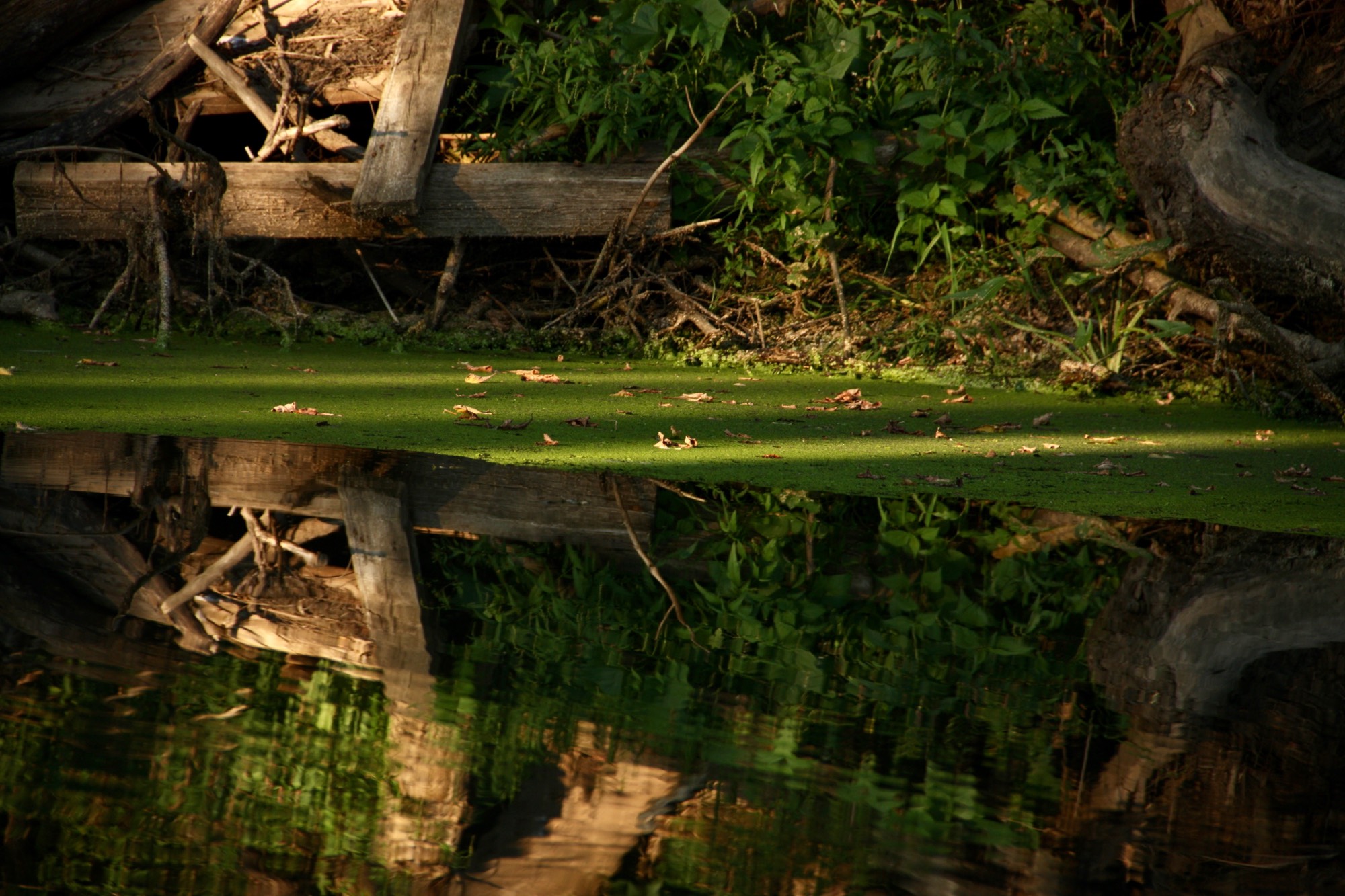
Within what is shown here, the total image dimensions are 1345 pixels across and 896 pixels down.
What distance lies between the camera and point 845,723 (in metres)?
1.40

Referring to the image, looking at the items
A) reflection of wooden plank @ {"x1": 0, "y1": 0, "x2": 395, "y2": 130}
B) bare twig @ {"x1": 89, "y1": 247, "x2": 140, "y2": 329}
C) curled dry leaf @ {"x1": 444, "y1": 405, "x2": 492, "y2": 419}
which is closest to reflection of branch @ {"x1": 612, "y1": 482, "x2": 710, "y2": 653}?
curled dry leaf @ {"x1": 444, "y1": 405, "x2": 492, "y2": 419}

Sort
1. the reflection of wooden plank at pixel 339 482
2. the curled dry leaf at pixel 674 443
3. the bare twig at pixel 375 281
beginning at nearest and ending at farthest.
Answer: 1. the reflection of wooden plank at pixel 339 482
2. the curled dry leaf at pixel 674 443
3. the bare twig at pixel 375 281

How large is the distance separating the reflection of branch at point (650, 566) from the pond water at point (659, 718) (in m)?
0.01

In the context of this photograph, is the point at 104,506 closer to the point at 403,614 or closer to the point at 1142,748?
the point at 403,614

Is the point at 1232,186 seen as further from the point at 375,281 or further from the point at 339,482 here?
the point at 375,281

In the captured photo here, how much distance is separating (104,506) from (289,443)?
0.80 metres

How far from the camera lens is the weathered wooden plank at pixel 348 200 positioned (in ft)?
18.4

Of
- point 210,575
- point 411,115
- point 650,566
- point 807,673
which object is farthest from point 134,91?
point 807,673

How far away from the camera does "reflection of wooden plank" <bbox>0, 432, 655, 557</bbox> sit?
7.66 feet

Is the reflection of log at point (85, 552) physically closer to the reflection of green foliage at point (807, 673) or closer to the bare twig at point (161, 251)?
the reflection of green foliage at point (807, 673)

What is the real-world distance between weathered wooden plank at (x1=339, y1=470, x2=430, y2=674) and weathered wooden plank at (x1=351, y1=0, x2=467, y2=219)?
300 centimetres

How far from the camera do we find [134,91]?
20.4 feet

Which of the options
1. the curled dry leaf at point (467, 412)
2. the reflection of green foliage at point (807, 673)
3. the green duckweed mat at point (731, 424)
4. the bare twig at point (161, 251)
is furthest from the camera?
the bare twig at point (161, 251)

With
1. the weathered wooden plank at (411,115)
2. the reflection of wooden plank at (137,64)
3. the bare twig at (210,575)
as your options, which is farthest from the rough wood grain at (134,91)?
the bare twig at (210,575)
